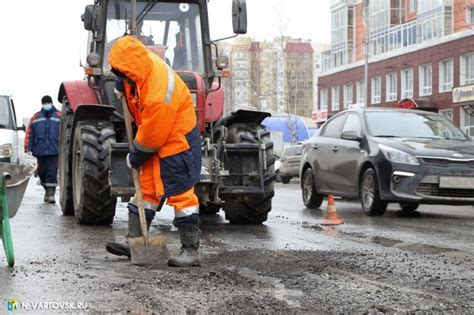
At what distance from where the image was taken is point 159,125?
268 inches

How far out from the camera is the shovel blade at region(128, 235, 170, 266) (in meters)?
7.05

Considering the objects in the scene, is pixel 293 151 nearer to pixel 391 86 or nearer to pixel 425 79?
pixel 425 79

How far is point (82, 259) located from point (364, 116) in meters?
7.25

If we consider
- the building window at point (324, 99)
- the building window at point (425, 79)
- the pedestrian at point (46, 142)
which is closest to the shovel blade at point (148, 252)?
the pedestrian at point (46, 142)

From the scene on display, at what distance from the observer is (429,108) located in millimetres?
50312

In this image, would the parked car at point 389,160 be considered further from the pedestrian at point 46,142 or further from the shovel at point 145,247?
the shovel at point 145,247

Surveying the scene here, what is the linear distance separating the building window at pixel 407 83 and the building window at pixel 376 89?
3.17 meters

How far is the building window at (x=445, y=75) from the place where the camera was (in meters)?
48.3

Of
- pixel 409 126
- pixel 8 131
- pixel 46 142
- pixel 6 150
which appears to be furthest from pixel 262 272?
pixel 8 131

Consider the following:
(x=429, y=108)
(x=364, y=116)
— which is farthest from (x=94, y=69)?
(x=429, y=108)

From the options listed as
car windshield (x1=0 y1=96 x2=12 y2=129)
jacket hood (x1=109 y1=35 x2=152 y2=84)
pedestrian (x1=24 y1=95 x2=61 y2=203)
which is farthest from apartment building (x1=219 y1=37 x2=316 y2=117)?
jacket hood (x1=109 y1=35 x2=152 y2=84)

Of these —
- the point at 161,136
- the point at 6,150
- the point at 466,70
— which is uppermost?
the point at 466,70

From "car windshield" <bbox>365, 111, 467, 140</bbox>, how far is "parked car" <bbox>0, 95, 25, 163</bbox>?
5.99 m

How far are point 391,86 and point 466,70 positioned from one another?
9.58 meters
